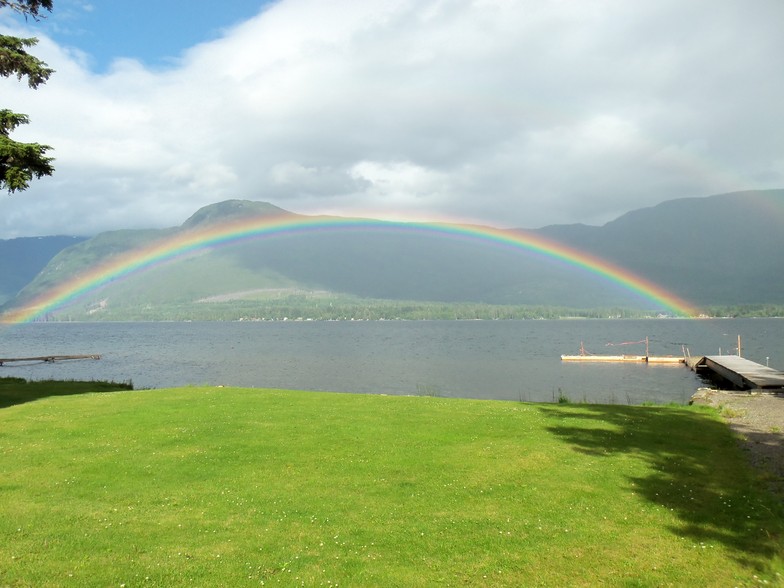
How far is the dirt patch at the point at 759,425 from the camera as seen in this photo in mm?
14672

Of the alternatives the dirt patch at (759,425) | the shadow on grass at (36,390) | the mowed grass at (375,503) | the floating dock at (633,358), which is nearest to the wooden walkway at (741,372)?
the floating dock at (633,358)

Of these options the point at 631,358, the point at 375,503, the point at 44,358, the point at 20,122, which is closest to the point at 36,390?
the point at 20,122

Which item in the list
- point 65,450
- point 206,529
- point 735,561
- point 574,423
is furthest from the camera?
point 574,423

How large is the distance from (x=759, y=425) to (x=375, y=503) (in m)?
16.7

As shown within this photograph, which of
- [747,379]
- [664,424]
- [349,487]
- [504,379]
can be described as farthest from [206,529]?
[504,379]

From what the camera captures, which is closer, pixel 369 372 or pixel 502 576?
pixel 502 576

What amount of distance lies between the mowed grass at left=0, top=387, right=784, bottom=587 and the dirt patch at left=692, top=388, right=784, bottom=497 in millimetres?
672

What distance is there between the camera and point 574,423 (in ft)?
64.5

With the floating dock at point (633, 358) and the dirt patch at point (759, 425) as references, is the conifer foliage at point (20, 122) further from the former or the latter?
the floating dock at point (633, 358)

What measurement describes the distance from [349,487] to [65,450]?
8.32 meters

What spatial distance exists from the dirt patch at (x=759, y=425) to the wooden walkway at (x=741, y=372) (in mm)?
11180

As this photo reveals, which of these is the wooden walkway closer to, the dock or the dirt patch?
the dirt patch

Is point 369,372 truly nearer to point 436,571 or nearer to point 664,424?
point 664,424

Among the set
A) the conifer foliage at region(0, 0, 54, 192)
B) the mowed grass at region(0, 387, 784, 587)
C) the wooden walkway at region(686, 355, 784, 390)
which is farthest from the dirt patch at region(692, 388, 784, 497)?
the conifer foliage at region(0, 0, 54, 192)
